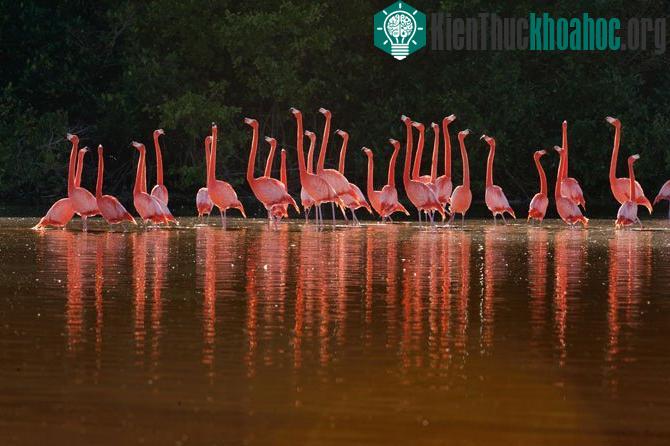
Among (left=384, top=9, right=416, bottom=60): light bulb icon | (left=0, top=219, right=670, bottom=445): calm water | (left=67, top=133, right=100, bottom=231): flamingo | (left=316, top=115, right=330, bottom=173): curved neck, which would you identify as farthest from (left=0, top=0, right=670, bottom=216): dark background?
(left=0, top=219, right=670, bottom=445): calm water

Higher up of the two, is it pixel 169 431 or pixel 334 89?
pixel 334 89

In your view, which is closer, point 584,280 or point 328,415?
point 328,415

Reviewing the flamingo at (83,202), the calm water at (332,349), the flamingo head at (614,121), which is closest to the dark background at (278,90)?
the flamingo head at (614,121)

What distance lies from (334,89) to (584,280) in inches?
943

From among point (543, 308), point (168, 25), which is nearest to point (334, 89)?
point (168, 25)

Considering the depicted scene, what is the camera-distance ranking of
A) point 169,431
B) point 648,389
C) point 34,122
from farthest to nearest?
point 34,122
point 648,389
point 169,431

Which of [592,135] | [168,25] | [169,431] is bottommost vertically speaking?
[169,431]

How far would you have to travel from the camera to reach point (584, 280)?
13.1m

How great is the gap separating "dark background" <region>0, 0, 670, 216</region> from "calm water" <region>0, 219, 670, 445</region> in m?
18.1

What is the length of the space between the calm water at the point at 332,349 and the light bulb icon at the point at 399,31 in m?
21.1

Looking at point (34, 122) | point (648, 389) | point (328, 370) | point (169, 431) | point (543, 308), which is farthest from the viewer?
point (34, 122)

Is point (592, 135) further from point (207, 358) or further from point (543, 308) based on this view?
point (207, 358)

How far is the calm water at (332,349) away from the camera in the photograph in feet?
21.6

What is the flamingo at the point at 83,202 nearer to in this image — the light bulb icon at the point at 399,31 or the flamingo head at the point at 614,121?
the flamingo head at the point at 614,121
